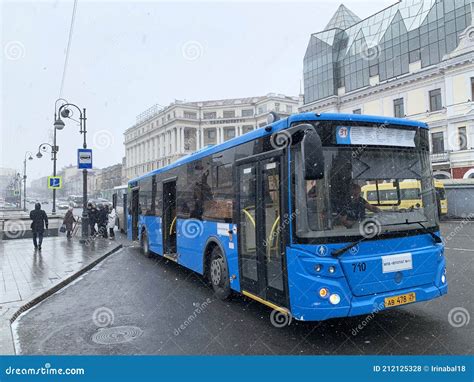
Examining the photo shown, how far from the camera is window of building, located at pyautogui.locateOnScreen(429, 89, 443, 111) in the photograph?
40094mm

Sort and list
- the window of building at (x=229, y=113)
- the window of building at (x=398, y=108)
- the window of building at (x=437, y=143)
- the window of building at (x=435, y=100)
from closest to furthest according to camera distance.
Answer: the window of building at (x=437, y=143), the window of building at (x=435, y=100), the window of building at (x=398, y=108), the window of building at (x=229, y=113)

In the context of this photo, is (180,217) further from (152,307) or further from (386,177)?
(386,177)

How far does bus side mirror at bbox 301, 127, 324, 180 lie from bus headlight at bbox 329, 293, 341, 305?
4.70 ft

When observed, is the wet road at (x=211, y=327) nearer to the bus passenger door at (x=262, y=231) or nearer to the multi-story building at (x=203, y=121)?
the bus passenger door at (x=262, y=231)

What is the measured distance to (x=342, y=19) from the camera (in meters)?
57.4

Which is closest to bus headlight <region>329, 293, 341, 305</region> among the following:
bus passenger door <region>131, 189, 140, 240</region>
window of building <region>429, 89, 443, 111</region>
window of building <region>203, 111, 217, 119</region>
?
bus passenger door <region>131, 189, 140, 240</region>

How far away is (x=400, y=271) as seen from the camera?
518 cm

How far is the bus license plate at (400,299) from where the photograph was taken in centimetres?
503

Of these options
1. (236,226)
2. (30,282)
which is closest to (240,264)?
(236,226)

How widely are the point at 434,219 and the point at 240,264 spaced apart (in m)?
3.00

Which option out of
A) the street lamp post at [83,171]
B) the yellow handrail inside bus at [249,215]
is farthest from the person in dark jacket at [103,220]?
the yellow handrail inside bus at [249,215]

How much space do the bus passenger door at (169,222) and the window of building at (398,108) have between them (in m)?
39.7

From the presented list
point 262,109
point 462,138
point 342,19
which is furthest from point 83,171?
point 262,109

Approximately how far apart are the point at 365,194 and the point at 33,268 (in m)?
9.50
